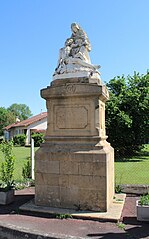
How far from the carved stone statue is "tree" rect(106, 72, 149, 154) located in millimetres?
13050

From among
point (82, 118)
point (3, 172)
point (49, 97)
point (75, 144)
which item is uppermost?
point (49, 97)

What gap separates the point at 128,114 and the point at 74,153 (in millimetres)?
15076

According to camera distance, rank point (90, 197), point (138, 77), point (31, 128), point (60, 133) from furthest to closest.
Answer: point (31, 128)
point (138, 77)
point (60, 133)
point (90, 197)

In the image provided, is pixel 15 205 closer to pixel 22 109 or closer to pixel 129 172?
pixel 129 172

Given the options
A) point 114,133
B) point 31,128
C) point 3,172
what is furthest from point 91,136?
point 31,128

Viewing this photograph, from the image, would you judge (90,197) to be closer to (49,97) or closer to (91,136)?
(91,136)

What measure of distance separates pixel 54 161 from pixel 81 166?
28.1 inches

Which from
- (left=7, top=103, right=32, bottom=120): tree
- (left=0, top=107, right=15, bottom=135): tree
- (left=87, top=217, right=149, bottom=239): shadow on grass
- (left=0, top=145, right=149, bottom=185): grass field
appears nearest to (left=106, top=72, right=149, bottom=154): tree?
(left=0, top=145, right=149, bottom=185): grass field

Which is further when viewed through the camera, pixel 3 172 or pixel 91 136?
pixel 3 172

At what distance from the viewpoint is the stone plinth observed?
5.88 metres

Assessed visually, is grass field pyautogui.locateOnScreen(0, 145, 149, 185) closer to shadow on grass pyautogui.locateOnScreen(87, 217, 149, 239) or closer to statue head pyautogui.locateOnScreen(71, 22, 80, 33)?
shadow on grass pyautogui.locateOnScreen(87, 217, 149, 239)

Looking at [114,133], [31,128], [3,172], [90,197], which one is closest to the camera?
[90,197]

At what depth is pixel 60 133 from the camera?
6477 mm

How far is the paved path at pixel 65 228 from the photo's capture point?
438cm
